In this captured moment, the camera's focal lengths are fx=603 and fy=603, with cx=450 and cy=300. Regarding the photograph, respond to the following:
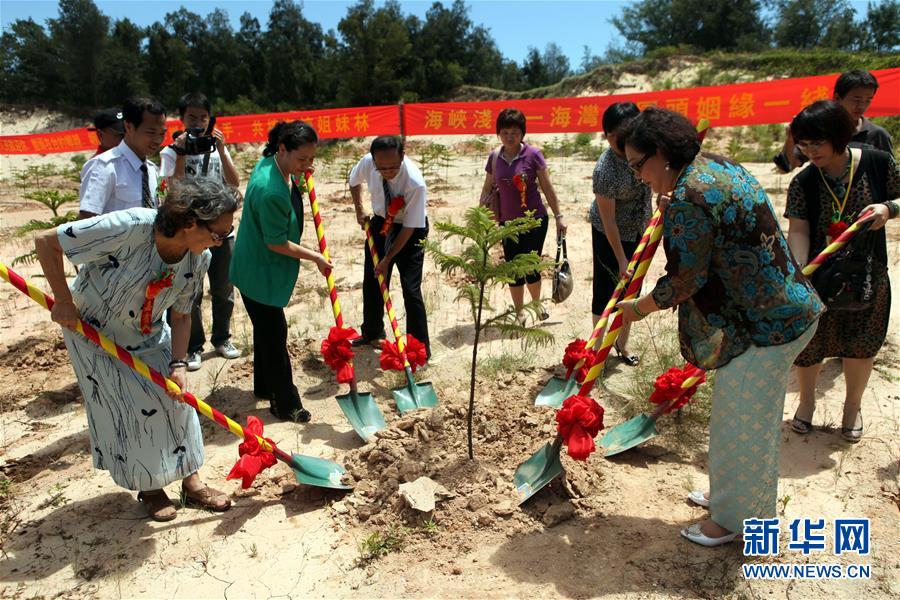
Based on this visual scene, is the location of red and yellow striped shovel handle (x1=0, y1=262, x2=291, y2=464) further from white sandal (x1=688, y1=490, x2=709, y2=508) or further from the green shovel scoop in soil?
white sandal (x1=688, y1=490, x2=709, y2=508)

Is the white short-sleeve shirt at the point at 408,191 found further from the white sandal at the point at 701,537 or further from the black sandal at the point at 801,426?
the black sandal at the point at 801,426

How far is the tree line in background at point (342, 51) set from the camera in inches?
1347

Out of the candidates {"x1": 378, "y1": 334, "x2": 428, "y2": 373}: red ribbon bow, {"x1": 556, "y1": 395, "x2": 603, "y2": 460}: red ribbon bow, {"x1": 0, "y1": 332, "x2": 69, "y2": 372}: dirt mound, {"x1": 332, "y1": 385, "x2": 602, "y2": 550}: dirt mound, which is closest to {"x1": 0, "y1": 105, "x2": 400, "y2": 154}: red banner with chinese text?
{"x1": 0, "y1": 332, "x2": 69, "y2": 372}: dirt mound

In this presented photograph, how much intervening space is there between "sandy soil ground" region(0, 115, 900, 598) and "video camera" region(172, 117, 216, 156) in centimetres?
172

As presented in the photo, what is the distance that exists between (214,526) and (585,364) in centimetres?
232

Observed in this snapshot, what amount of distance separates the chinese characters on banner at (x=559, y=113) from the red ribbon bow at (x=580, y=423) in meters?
7.84

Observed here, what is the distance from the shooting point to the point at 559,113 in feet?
43.2

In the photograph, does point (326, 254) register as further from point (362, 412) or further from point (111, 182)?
point (111, 182)

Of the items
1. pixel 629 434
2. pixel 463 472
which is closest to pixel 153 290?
pixel 463 472

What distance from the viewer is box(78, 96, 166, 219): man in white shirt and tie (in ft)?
11.8

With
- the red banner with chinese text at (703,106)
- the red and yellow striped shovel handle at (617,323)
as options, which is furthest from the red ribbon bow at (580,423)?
the red banner with chinese text at (703,106)

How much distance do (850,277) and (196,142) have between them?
4.38 meters

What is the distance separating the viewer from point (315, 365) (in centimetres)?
502

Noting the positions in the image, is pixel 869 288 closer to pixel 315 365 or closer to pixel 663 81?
pixel 315 365
